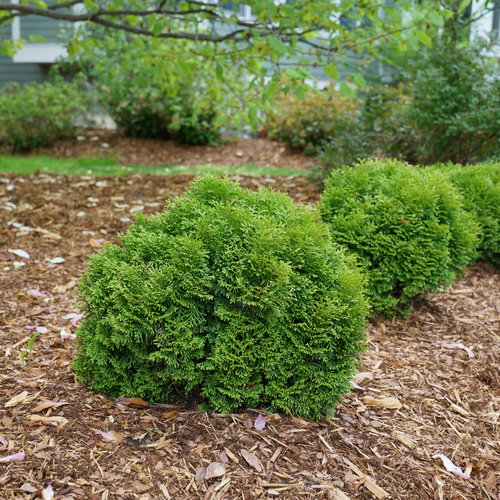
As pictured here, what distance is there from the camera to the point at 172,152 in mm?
9672

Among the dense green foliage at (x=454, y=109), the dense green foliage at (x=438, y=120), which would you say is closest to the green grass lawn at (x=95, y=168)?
the dense green foliage at (x=438, y=120)

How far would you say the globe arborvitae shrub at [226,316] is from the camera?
7.60ft

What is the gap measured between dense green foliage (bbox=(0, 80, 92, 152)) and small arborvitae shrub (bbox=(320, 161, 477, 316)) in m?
7.18

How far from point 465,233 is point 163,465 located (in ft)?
8.63

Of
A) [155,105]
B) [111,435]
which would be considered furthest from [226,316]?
[155,105]

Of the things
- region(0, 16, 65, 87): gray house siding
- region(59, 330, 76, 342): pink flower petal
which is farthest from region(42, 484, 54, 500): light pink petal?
region(0, 16, 65, 87): gray house siding

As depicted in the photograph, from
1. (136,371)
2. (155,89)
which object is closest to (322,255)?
(136,371)

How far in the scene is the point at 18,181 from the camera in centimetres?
687

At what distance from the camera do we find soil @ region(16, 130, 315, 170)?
9344 millimetres

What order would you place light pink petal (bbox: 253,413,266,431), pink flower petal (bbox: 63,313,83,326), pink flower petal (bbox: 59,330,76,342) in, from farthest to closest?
pink flower petal (bbox: 63,313,83,326), pink flower petal (bbox: 59,330,76,342), light pink petal (bbox: 253,413,266,431)

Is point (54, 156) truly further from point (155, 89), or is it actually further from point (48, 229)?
point (48, 229)

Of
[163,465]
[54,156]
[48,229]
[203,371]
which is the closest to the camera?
[163,465]

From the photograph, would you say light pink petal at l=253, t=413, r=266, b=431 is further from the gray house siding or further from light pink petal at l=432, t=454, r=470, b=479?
the gray house siding

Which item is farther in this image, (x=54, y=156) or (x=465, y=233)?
(x=54, y=156)
